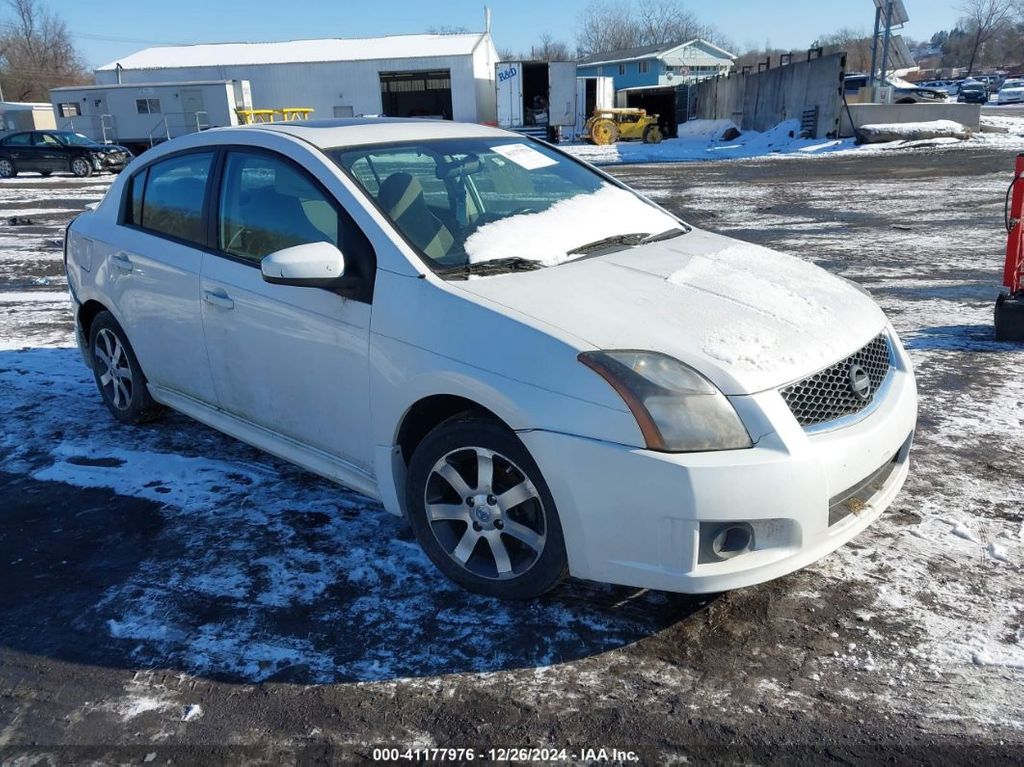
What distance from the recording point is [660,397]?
2.62m

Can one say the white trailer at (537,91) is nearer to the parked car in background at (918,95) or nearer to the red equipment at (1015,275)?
the parked car in background at (918,95)

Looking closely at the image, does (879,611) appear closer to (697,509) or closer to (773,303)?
(697,509)

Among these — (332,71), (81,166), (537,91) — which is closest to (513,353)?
(81,166)

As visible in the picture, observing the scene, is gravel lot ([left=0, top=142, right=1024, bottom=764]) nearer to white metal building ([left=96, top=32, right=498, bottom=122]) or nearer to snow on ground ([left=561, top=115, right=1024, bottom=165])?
snow on ground ([left=561, top=115, right=1024, bottom=165])

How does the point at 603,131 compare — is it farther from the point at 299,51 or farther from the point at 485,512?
the point at 485,512

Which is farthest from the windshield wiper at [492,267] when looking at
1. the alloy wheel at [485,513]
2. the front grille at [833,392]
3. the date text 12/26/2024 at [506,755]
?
the date text 12/26/2024 at [506,755]

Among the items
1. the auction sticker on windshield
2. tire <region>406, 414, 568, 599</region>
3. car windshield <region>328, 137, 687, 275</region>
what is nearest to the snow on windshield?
car windshield <region>328, 137, 687, 275</region>

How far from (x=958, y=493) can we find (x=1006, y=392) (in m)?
1.68

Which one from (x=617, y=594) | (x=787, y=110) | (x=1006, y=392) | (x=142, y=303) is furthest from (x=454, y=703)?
(x=787, y=110)

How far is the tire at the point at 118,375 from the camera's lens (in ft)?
15.9

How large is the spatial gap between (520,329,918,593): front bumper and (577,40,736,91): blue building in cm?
7298

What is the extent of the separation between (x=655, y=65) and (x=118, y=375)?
246ft

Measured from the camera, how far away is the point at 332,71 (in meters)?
50.3

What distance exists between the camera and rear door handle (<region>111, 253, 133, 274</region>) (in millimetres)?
4551
